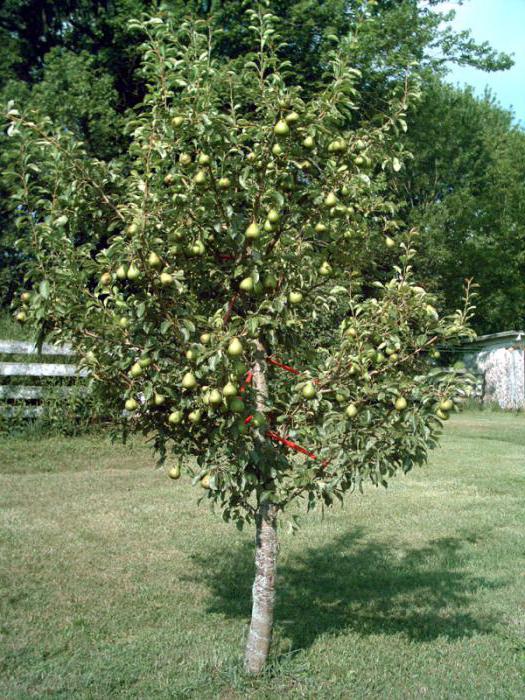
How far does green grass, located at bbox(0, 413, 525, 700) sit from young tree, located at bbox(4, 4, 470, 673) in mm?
509

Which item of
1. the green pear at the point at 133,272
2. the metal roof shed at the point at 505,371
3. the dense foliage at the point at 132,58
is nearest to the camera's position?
the green pear at the point at 133,272

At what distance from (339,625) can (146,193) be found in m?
2.90

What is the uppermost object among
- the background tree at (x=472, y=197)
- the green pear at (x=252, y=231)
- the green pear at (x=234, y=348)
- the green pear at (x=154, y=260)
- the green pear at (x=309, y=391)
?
the background tree at (x=472, y=197)

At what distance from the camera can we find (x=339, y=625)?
454cm

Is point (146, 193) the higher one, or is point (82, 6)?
point (82, 6)

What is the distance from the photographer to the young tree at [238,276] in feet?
10.7

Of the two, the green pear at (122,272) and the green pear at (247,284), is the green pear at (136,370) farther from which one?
the green pear at (247,284)

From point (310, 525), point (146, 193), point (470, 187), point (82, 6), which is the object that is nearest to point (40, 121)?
point (146, 193)

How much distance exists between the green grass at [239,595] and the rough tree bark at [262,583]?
0.11 m

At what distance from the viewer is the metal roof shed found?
23.0 m

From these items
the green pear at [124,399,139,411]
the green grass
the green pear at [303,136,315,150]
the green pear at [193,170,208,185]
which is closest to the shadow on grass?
the green grass

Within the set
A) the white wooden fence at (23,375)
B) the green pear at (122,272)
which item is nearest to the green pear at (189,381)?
the green pear at (122,272)

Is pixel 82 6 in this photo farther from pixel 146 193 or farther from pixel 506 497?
pixel 146 193

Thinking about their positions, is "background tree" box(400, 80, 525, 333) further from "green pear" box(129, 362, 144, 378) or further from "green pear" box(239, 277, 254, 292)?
"green pear" box(129, 362, 144, 378)
